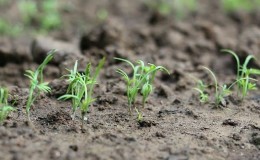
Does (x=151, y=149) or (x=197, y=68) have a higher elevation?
(x=197, y=68)

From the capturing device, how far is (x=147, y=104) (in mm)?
3109

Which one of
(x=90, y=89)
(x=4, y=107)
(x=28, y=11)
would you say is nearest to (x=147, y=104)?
(x=90, y=89)

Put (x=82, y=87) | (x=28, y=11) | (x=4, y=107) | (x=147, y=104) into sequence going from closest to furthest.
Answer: (x=4, y=107), (x=82, y=87), (x=147, y=104), (x=28, y=11)

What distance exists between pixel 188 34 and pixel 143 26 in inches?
22.1

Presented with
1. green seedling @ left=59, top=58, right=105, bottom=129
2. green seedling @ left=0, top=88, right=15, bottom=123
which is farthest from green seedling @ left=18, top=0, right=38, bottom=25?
green seedling @ left=0, top=88, right=15, bottom=123

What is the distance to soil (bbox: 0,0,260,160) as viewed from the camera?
2.40 m

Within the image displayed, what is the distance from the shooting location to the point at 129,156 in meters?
2.32

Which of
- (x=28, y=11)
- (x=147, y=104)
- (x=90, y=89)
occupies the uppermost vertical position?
(x=28, y=11)

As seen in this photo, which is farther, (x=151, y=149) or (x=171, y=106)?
(x=171, y=106)

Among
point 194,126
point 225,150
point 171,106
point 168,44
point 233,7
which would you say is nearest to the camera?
point 225,150

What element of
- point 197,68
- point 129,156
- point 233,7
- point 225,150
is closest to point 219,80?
point 197,68

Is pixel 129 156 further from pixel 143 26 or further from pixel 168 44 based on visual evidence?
pixel 143 26

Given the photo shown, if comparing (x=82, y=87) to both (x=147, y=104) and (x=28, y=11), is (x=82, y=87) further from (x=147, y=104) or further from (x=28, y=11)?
(x=28, y=11)

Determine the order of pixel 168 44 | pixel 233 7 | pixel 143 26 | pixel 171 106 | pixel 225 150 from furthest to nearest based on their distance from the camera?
1. pixel 233 7
2. pixel 143 26
3. pixel 168 44
4. pixel 171 106
5. pixel 225 150
